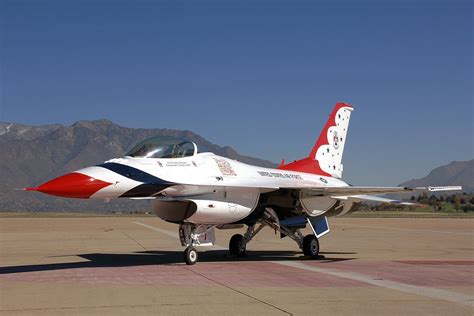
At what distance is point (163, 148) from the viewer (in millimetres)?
14547

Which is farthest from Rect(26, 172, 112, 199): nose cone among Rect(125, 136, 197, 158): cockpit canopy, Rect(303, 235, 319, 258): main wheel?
Rect(303, 235, 319, 258): main wheel

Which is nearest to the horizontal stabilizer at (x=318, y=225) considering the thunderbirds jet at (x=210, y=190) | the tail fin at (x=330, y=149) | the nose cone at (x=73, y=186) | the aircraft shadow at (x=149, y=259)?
the thunderbirds jet at (x=210, y=190)

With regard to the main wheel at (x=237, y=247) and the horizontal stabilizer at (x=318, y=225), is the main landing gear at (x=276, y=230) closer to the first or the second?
the main wheel at (x=237, y=247)

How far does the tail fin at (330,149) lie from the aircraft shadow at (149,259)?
108 inches

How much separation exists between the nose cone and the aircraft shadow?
2656mm

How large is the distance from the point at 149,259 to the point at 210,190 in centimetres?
324

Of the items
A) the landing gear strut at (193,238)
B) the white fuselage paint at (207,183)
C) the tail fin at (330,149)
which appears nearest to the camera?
the white fuselage paint at (207,183)

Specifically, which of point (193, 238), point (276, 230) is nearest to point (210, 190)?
point (193, 238)

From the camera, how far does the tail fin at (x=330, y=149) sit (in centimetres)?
2014

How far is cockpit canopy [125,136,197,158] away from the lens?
14.3 meters

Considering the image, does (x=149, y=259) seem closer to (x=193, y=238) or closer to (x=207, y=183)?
(x=193, y=238)

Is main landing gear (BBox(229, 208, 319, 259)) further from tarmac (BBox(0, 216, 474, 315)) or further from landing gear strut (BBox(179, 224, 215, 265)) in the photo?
landing gear strut (BBox(179, 224, 215, 265))

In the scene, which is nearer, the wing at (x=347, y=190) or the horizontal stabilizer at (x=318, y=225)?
the wing at (x=347, y=190)

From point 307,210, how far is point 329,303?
341 inches
